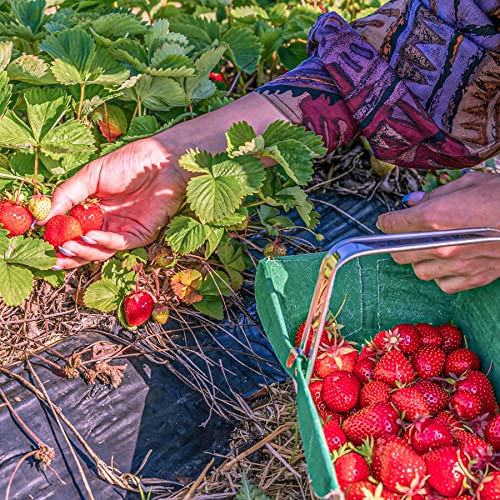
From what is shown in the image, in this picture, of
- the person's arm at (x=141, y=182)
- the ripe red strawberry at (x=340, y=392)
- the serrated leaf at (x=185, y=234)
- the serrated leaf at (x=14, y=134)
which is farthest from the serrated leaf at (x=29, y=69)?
the ripe red strawberry at (x=340, y=392)

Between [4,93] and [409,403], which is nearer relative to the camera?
[409,403]

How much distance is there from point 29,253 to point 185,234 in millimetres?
321

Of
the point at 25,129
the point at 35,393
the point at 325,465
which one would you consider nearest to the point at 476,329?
the point at 325,465

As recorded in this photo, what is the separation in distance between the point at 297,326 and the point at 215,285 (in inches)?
12.1

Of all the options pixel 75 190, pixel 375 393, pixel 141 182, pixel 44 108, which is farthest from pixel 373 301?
pixel 44 108

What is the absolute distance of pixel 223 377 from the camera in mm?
1470

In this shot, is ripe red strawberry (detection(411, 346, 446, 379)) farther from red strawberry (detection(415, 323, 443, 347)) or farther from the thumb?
the thumb

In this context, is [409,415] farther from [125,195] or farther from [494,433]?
[125,195]

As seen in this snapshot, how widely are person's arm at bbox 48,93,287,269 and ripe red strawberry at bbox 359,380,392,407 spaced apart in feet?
2.00

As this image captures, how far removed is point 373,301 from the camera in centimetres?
141

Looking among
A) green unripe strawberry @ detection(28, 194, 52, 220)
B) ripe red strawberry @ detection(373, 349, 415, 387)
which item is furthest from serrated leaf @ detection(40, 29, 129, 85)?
ripe red strawberry @ detection(373, 349, 415, 387)

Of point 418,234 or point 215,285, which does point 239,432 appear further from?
point 418,234

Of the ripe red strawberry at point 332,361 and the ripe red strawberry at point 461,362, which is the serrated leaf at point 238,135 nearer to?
the ripe red strawberry at point 332,361

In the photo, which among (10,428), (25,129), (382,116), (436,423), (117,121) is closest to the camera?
(436,423)
